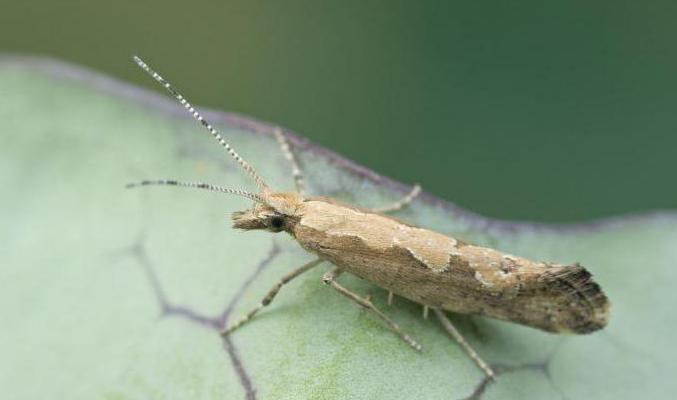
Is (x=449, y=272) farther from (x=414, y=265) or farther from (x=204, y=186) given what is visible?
(x=204, y=186)

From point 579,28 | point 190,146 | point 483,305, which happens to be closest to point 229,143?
point 190,146

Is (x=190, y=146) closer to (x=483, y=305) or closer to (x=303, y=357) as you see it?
(x=303, y=357)

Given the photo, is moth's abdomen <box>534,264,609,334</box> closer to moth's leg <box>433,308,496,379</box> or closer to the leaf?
the leaf

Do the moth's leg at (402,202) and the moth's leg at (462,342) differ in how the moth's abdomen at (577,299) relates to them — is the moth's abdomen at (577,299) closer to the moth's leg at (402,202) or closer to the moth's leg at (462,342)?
the moth's leg at (462,342)

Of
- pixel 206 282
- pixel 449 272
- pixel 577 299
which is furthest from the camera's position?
pixel 449 272

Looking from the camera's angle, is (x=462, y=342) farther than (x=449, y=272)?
No

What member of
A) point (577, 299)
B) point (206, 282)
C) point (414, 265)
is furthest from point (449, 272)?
point (206, 282)
